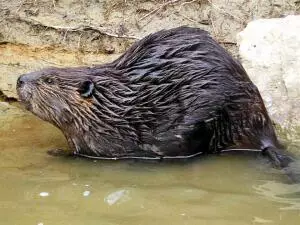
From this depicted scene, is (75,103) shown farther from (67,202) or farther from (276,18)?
(276,18)

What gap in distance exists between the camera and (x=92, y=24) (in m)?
5.20

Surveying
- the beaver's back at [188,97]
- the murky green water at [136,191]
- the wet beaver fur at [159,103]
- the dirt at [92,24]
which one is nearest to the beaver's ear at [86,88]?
the wet beaver fur at [159,103]

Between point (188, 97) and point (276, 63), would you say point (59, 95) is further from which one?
point (276, 63)

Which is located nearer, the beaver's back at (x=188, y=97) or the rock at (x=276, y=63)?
the beaver's back at (x=188, y=97)

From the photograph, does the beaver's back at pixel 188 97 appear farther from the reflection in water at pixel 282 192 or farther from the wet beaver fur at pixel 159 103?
the reflection in water at pixel 282 192

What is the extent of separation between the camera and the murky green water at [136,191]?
3.23 meters

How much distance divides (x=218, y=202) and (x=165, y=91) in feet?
2.68

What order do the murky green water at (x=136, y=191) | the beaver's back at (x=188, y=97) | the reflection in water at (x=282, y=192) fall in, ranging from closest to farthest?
the murky green water at (x=136, y=191) → the reflection in water at (x=282, y=192) → the beaver's back at (x=188, y=97)

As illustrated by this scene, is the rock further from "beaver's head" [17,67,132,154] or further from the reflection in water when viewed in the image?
"beaver's head" [17,67,132,154]

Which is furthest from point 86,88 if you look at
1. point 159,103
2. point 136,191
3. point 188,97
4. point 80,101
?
point 136,191

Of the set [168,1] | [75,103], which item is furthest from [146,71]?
[168,1]

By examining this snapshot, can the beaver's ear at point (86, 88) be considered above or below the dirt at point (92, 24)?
below

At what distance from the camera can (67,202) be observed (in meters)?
3.44

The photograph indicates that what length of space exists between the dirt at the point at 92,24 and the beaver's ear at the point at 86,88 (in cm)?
105
